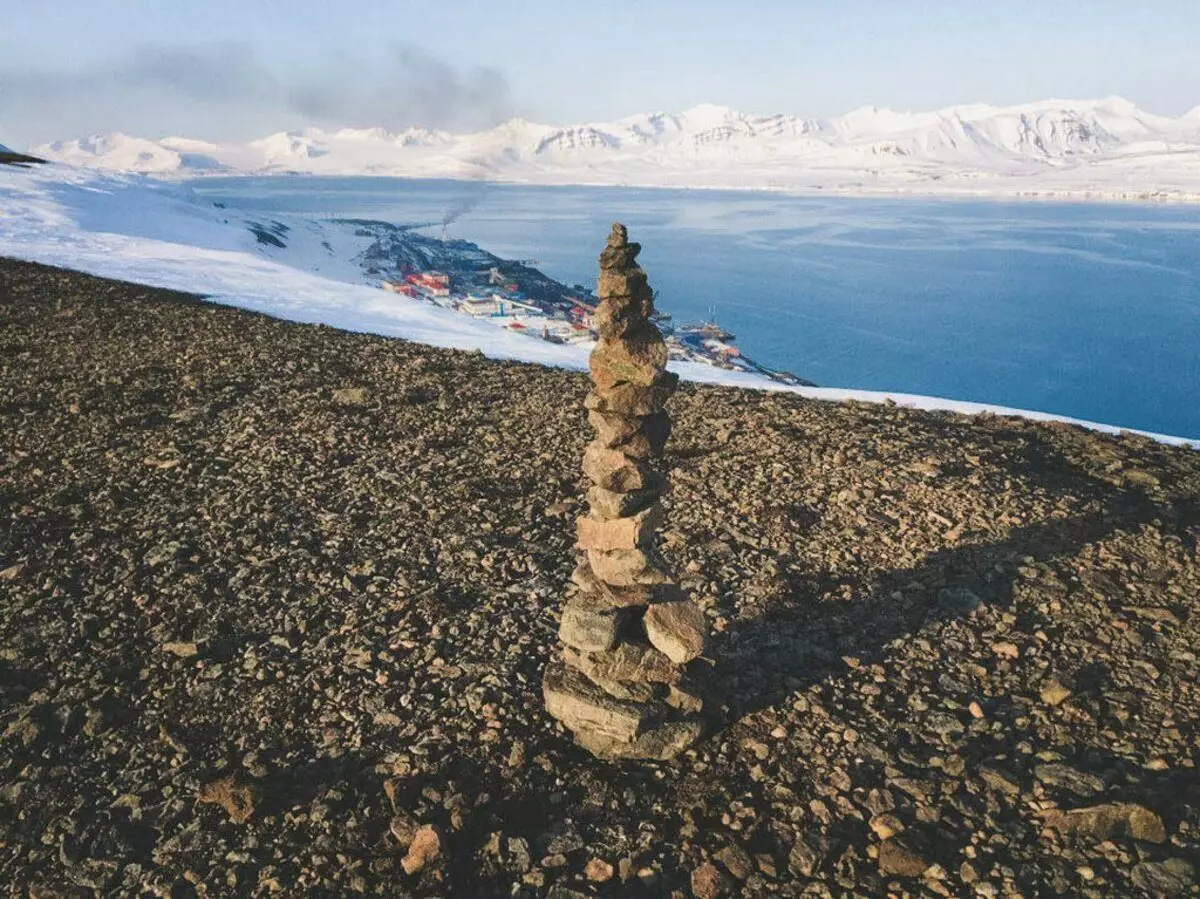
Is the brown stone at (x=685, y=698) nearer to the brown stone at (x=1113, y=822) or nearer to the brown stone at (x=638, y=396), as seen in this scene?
the brown stone at (x=638, y=396)

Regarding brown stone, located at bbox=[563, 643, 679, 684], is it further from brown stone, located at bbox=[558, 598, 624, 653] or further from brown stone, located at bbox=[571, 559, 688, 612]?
brown stone, located at bbox=[571, 559, 688, 612]

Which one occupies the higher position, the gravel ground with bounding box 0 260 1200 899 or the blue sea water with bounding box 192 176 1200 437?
the gravel ground with bounding box 0 260 1200 899

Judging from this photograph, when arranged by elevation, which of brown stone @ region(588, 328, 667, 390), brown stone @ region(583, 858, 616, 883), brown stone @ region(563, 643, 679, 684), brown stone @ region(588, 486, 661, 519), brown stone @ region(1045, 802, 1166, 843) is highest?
brown stone @ region(588, 328, 667, 390)

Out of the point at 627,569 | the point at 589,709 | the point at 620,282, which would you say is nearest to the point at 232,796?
the point at 589,709

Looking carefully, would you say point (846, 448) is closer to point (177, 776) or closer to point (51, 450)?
point (177, 776)

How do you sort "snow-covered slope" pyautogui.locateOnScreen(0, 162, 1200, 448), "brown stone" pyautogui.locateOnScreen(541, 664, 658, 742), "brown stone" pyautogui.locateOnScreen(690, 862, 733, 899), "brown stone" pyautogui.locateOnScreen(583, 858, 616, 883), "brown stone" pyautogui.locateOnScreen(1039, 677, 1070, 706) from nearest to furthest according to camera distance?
"brown stone" pyautogui.locateOnScreen(690, 862, 733, 899), "brown stone" pyautogui.locateOnScreen(583, 858, 616, 883), "brown stone" pyautogui.locateOnScreen(541, 664, 658, 742), "brown stone" pyautogui.locateOnScreen(1039, 677, 1070, 706), "snow-covered slope" pyautogui.locateOnScreen(0, 162, 1200, 448)

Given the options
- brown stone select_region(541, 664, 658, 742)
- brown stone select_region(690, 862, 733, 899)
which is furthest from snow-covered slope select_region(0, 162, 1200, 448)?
brown stone select_region(690, 862, 733, 899)

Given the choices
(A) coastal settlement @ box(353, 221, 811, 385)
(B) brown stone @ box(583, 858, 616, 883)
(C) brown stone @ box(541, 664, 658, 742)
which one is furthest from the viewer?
(A) coastal settlement @ box(353, 221, 811, 385)
